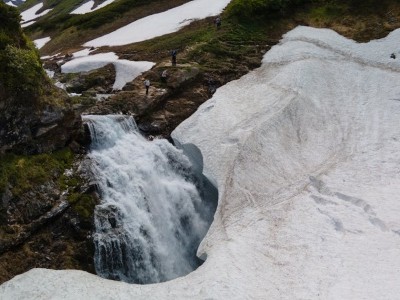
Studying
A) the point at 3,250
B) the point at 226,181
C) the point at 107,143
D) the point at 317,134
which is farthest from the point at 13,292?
the point at 317,134

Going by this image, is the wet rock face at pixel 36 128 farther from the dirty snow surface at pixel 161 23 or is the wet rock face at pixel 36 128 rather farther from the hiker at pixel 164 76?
the dirty snow surface at pixel 161 23

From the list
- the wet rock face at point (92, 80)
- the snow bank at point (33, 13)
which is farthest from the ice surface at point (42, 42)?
the snow bank at point (33, 13)

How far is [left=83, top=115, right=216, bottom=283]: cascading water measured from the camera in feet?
81.7

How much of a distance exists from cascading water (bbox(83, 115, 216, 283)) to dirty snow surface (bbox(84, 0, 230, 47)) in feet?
89.4

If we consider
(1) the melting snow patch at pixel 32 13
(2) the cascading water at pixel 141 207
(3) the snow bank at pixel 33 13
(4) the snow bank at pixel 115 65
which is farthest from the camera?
(1) the melting snow patch at pixel 32 13

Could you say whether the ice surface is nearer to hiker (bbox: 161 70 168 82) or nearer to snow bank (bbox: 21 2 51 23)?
hiker (bbox: 161 70 168 82)

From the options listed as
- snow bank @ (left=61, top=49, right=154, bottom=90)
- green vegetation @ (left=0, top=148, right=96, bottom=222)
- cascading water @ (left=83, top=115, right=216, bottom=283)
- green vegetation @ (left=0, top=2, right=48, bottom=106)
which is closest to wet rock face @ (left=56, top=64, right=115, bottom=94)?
snow bank @ (left=61, top=49, right=154, bottom=90)

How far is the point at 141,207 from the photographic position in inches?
1070

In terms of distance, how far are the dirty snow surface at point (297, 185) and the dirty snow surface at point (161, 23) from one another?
16.4m

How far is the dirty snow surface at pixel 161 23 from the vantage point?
56.3m

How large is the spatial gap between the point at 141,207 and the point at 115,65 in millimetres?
23401

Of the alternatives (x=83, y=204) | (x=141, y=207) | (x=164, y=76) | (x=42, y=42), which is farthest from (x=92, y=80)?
(x=42, y=42)

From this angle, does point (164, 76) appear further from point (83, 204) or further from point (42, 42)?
point (42, 42)

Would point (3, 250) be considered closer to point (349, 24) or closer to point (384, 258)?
point (384, 258)
